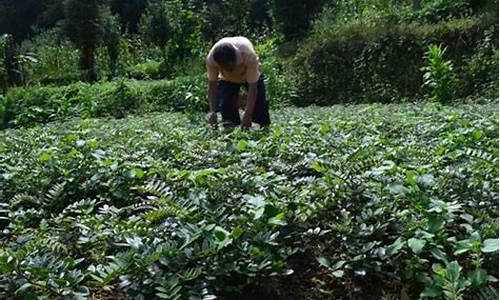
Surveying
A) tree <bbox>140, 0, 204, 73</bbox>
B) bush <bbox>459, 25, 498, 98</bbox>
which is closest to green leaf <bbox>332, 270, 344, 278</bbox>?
bush <bbox>459, 25, 498, 98</bbox>

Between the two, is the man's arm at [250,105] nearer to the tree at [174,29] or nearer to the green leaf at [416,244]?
the green leaf at [416,244]

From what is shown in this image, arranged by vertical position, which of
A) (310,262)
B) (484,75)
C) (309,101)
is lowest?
(309,101)

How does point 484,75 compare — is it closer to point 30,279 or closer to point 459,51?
point 459,51

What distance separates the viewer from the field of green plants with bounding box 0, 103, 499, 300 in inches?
74.9

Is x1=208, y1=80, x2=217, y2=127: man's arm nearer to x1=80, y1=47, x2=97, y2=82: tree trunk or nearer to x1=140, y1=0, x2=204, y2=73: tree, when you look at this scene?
x1=140, y1=0, x2=204, y2=73: tree

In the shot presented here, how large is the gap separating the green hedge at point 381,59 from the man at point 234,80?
5832mm

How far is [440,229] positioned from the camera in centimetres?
201

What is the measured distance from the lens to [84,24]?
18.6 meters

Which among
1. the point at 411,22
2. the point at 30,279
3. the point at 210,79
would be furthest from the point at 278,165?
the point at 411,22

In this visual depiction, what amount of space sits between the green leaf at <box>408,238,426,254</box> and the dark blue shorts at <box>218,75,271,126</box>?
372 cm

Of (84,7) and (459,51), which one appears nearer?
(459,51)

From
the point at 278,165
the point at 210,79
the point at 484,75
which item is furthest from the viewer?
the point at 484,75

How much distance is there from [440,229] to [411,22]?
1161 cm

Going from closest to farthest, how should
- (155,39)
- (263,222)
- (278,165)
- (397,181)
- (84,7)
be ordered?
(263,222), (397,181), (278,165), (155,39), (84,7)
